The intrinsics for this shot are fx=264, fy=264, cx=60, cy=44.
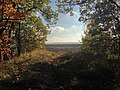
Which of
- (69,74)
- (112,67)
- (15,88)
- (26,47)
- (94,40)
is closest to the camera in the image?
(15,88)

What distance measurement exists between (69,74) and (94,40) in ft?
20.0

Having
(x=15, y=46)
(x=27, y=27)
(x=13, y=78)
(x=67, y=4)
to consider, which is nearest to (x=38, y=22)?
(x=27, y=27)

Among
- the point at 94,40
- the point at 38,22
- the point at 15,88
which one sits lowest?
the point at 15,88

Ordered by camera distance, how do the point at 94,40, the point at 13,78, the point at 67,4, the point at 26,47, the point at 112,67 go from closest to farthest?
the point at 13,78
the point at 112,67
the point at 94,40
the point at 67,4
the point at 26,47

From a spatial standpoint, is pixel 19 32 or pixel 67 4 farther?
pixel 19 32

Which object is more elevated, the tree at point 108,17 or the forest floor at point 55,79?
the tree at point 108,17

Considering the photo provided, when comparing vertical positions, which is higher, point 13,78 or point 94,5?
point 94,5

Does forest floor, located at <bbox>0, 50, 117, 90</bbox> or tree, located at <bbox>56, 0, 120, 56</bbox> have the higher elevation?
tree, located at <bbox>56, 0, 120, 56</bbox>

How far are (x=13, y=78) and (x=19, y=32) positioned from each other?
1698 cm

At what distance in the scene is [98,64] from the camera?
2186cm

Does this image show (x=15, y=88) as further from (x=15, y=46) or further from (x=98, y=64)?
(x=15, y=46)

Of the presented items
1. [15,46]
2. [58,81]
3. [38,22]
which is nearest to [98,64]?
[58,81]

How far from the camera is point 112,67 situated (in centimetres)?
2073

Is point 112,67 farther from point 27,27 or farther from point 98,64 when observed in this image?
point 27,27
